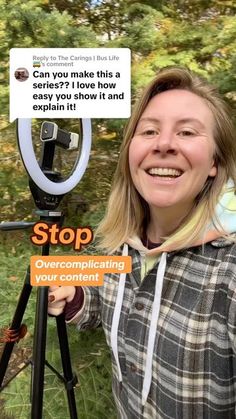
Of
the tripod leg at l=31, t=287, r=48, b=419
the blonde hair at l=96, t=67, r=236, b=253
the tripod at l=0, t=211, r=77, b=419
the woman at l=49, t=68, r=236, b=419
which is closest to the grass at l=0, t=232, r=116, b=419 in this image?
the tripod at l=0, t=211, r=77, b=419

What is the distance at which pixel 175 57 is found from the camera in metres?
0.99

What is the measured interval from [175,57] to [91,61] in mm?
377

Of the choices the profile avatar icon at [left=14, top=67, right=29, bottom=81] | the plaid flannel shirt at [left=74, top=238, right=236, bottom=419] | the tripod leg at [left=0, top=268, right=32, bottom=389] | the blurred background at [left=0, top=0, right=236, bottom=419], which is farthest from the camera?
the blurred background at [left=0, top=0, right=236, bottom=419]

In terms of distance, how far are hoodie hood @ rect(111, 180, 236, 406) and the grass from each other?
0.32 m

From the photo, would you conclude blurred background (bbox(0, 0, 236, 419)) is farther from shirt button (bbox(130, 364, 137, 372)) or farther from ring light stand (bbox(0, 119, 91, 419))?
shirt button (bbox(130, 364, 137, 372))

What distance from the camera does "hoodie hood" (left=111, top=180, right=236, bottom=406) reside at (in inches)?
23.1

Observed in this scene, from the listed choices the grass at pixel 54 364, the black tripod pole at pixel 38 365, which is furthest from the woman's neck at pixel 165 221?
the grass at pixel 54 364

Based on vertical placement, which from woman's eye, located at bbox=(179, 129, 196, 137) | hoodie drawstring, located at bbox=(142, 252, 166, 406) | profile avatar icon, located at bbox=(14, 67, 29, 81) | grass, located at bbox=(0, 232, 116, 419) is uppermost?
profile avatar icon, located at bbox=(14, 67, 29, 81)

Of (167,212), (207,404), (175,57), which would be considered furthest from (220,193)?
(175,57)

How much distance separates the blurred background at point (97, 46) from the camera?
0.92 metres

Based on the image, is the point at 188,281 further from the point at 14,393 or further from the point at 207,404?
the point at 14,393

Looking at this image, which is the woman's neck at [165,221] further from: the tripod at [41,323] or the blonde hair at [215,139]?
the tripod at [41,323]

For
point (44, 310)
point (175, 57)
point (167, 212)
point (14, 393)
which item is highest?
point (175, 57)

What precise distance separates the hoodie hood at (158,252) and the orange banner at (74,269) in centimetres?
5
